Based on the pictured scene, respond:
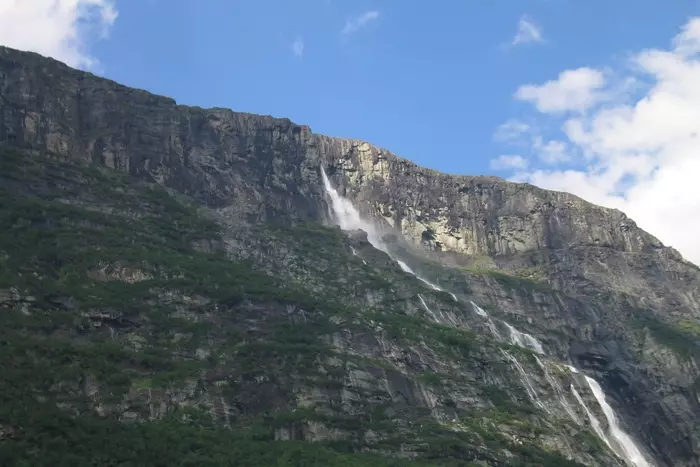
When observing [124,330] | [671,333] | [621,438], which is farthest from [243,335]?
[671,333]

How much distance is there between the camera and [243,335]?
140 metres

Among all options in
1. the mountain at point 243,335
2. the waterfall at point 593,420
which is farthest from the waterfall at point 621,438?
the waterfall at point 593,420

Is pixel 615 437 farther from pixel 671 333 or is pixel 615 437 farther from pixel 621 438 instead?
pixel 671 333

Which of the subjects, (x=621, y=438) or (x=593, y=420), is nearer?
(x=593, y=420)

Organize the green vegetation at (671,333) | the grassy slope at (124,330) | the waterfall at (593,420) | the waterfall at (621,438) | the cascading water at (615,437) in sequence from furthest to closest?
1. the green vegetation at (671,333)
2. the waterfall at (621,438)
3. the waterfall at (593,420)
4. the cascading water at (615,437)
5. the grassy slope at (124,330)

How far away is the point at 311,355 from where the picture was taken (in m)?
136

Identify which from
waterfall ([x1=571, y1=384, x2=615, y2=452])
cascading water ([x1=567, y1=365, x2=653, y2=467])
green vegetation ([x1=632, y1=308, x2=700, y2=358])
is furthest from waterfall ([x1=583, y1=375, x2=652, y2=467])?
green vegetation ([x1=632, y1=308, x2=700, y2=358])

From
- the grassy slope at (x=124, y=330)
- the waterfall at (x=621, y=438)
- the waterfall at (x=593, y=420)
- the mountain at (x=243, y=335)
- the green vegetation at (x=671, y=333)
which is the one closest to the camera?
the grassy slope at (x=124, y=330)

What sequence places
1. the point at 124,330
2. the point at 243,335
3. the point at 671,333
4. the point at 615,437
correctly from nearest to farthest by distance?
the point at 124,330 < the point at 243,335 < the point at 615,437 < the point at 671,333

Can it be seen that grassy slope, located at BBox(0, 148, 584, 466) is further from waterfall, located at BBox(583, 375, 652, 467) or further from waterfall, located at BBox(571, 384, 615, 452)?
waterfall, located at BBox(583, 375, 652, 467)

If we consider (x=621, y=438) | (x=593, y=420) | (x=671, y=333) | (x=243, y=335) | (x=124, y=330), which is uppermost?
(x=671, y=333)

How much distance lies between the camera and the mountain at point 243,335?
117 m

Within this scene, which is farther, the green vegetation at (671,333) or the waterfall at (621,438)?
the green vegetation at (671,333)

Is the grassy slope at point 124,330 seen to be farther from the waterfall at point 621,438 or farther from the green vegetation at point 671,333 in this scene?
the green vegetation at point 671,333
